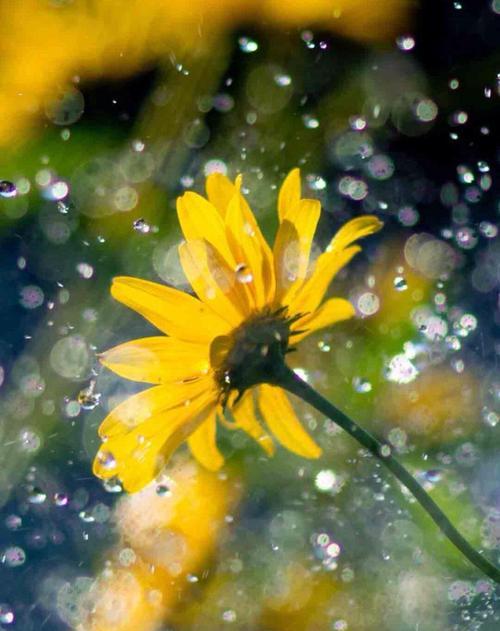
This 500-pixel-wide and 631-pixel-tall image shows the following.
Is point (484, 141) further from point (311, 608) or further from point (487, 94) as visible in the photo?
point (311, 608)

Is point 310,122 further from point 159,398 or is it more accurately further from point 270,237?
point 159,398

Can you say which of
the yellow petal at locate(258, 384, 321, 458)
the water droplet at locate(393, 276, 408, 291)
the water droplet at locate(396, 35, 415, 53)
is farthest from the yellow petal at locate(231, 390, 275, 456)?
the water droplet at locate(396, 35, 415, 53)

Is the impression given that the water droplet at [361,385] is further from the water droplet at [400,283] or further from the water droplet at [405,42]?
the water droplet at [405,42]

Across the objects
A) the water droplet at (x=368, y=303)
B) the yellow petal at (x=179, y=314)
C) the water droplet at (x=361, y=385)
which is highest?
the yellow petal at (x=179, y=314)

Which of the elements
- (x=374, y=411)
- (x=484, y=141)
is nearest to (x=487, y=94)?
(x=484, y=141)

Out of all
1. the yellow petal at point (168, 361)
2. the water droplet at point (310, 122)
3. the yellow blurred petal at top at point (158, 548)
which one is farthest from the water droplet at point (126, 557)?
the water droplet at point (310, 122)
